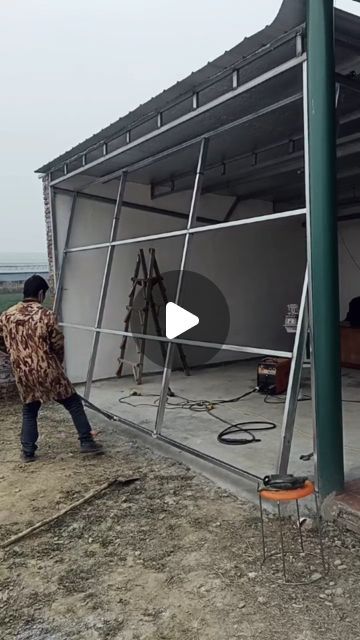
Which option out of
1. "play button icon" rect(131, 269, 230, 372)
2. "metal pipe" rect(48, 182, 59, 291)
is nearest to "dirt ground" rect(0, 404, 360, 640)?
"metal pipe" rect(48, 182, 59, 291)

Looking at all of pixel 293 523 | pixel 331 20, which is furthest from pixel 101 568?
pixel 331 20

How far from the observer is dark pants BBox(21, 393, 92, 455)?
373 centimetres

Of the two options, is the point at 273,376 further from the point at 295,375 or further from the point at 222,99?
the point at 222,99

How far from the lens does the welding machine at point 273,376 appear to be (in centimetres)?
553

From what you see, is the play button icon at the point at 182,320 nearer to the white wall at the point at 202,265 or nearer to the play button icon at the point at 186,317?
the play button icon at the point at 186,317

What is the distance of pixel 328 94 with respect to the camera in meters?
2.52

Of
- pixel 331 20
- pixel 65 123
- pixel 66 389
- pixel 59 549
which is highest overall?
pixel 65 123

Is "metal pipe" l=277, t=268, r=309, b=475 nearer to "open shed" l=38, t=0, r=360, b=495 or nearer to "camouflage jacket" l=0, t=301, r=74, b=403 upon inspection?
"open shed" l=38, t=0, r=360, b=495

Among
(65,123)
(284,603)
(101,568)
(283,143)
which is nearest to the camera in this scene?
(284,603)

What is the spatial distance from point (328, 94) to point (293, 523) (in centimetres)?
228

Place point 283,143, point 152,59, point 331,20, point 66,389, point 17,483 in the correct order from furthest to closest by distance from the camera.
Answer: point 152,59 → point 283,143 → point 66,389 → point 17,483 → point 331,20

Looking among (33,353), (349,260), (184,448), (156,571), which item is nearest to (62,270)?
(33,353)

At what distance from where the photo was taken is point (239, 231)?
7750 millimetres

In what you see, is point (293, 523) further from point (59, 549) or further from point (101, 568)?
point (59, 549)
